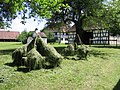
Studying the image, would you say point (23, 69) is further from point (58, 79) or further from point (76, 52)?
point (76, 52)

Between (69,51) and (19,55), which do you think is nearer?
(19,55)

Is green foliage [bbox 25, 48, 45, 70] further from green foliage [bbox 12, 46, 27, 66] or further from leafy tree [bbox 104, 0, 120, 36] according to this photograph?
leafy tree [bbox 104, 0, 120, 36]

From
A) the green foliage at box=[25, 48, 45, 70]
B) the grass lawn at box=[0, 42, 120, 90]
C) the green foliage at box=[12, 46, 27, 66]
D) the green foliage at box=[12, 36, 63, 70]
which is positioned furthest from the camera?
the green foliage at box=[12, 46, 27, 66]

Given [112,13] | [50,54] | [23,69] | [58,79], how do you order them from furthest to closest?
1. [112,13]
2. [50,54]
3. [23,69]
4. [58,79]

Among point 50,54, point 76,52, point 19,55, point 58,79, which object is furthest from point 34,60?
point 76,52

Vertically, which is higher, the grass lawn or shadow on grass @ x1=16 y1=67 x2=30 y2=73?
shadow on grass @ x1=16 y1=67 x2=30 y2=73

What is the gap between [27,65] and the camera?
13.5 metres

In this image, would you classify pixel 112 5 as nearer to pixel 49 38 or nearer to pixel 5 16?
pixel 5 16

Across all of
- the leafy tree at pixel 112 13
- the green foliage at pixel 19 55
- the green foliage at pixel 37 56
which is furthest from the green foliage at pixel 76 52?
the leafy tree at pixel 112 13

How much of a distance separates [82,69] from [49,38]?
166 feet

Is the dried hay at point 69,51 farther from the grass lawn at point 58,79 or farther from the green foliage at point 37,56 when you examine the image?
the green foliage at point 37,56

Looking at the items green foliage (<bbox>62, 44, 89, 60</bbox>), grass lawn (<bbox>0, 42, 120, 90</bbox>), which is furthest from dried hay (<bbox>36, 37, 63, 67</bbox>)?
green foliage (<bbox>62, 44, 89, 60</bbox>)

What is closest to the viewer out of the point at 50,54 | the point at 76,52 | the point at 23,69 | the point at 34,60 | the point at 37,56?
the point at 34,60

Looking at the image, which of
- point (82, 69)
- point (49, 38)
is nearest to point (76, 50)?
point (82, 69)
